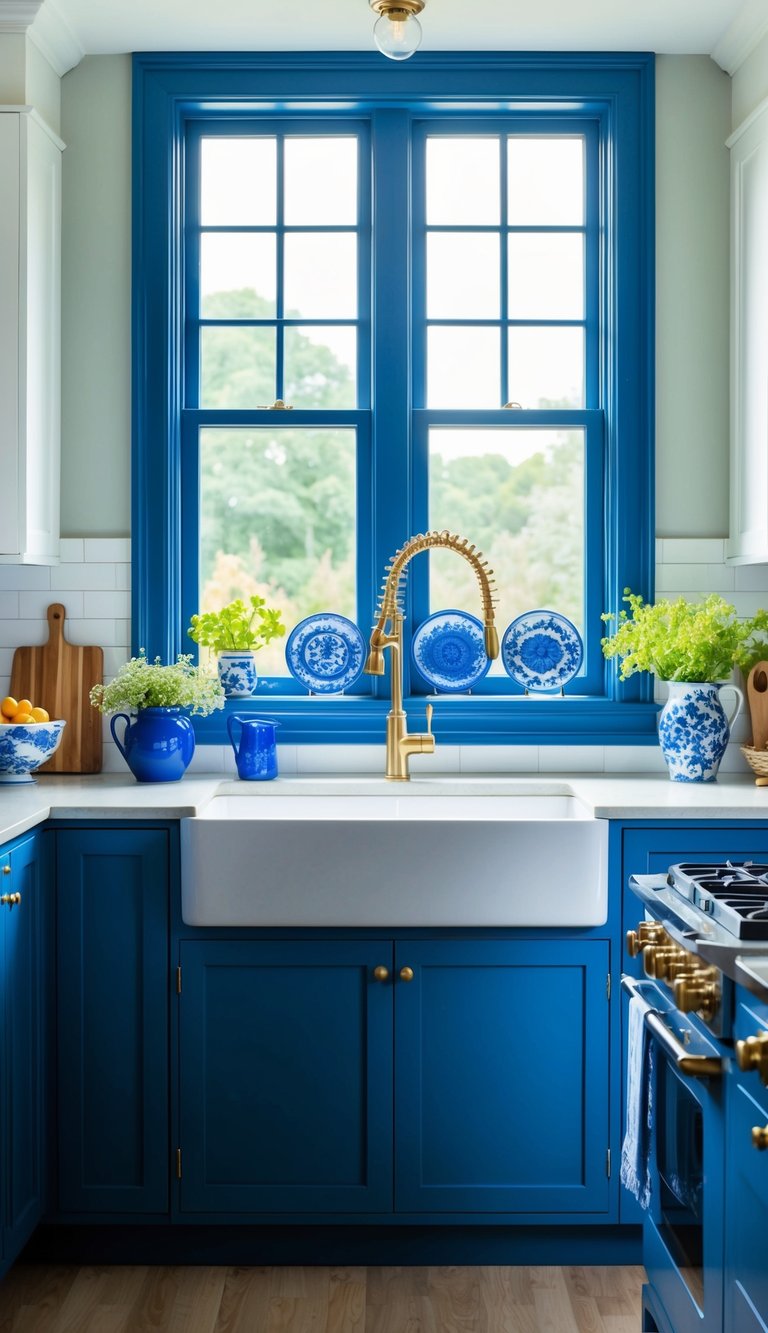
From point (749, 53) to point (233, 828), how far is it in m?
2.39

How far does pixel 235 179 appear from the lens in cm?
354

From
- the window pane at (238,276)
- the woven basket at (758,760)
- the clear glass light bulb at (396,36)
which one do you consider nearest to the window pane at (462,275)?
the window pane at (238,276)

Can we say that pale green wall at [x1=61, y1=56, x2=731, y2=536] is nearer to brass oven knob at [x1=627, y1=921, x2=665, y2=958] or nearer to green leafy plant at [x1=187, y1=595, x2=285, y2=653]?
green leafy plant at [x1=187, y1=595, x2=285, y2=653]

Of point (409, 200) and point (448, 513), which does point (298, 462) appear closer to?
point (448, 513)

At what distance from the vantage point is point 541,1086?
2.76 m

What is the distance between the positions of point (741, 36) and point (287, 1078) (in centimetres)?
281

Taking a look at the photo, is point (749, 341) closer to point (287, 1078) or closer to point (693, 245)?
point (693, 245)

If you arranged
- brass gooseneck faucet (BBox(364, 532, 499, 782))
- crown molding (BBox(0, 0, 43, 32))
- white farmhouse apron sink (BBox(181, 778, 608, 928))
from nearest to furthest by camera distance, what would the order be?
white farmhouse apron sink (BBox(181, 778, 608, 928)), crown molding (BBox(0, 0, 43, 32)), brass gooseneck faucet (BBox(364, 532, 499, 782))

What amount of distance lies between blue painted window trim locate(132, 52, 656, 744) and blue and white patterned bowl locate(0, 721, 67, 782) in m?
0.40

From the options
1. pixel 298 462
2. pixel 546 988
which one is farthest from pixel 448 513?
pixel 546 988

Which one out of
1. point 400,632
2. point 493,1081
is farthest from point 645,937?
point 400,632

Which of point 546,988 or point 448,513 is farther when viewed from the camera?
point 448,513

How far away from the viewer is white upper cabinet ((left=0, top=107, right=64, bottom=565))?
307 centimetres

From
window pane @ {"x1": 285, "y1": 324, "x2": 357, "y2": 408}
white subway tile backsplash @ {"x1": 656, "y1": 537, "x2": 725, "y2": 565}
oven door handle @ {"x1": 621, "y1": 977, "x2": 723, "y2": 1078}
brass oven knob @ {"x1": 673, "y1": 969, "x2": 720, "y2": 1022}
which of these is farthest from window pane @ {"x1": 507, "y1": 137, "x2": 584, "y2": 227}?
brass oven knob @ {"x1": 673, "y1": 969, "x2": 720, "y2": 1022}
